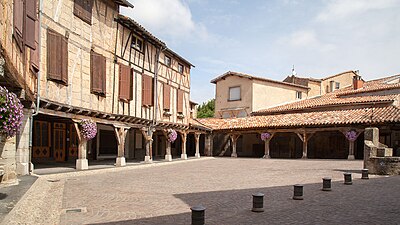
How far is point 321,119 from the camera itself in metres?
23.8

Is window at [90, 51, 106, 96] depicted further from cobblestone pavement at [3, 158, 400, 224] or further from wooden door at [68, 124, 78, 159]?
wooden door at [68, 124, 78, 159]

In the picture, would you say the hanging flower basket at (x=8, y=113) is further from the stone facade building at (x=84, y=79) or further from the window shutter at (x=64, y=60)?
the window shutter at (x=64, y=60)

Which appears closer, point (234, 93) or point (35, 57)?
point (35, 57)

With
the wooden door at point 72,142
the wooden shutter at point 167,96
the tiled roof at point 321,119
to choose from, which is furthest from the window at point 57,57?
the tiled roof at point 321,119

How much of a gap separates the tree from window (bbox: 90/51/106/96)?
133ft

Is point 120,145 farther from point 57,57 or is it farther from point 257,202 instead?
point 257,202

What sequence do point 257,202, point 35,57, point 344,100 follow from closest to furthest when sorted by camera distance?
point 257,202 < point 35,57 < point 344,100

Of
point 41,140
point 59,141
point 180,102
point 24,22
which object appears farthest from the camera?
point 180,102

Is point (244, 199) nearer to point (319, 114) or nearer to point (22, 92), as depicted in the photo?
point (22, 92)

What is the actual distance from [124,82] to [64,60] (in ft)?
14.2

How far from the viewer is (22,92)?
8977mm

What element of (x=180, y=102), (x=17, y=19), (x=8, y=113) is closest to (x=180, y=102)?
(x=180, y=102)

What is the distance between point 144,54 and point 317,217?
15423mm

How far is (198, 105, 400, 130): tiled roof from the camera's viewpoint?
21.1m
